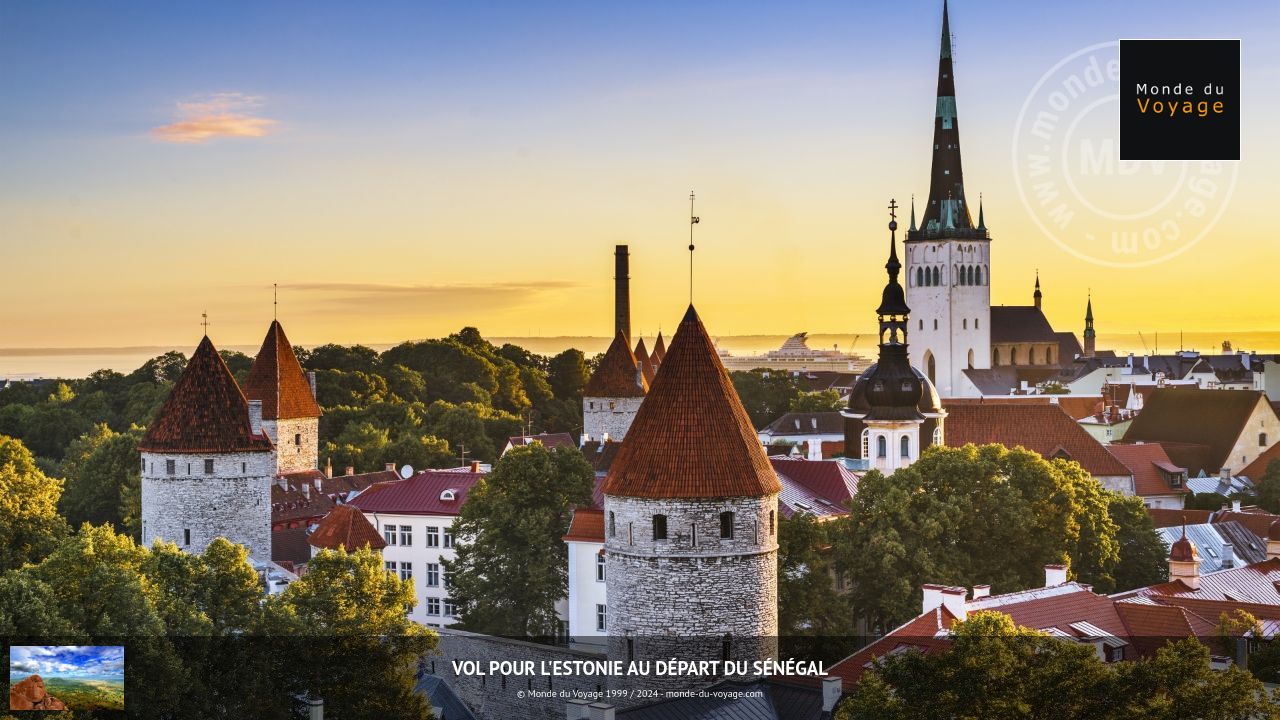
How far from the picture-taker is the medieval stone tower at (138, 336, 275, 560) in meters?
44.1

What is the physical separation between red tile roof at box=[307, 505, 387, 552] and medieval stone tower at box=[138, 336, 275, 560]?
263 centimetres

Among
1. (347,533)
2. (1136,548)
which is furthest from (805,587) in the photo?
(1136,548)

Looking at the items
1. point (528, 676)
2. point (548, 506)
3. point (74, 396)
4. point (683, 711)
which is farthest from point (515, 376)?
point (683, 711)

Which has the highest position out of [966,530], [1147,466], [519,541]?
[1147,466]

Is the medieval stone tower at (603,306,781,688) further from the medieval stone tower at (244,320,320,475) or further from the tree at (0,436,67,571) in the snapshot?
the medieval stone tower at (244,320,320,475)

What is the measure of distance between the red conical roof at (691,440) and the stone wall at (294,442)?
1249 inches

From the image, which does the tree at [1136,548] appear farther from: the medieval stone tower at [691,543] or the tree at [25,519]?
the tree at [25,519]

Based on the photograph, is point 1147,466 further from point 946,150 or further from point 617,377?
point 946,150

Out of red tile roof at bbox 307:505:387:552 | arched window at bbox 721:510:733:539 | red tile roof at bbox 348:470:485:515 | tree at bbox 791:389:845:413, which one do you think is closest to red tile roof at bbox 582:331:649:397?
red tile roof at bbox 348:470:485:515

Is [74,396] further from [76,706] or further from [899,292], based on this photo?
[76,706]

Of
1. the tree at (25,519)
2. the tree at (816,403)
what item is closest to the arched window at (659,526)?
the tree at (25,519)

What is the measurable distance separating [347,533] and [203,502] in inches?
183

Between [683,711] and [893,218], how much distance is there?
3526 cm

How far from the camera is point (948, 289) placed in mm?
118188
